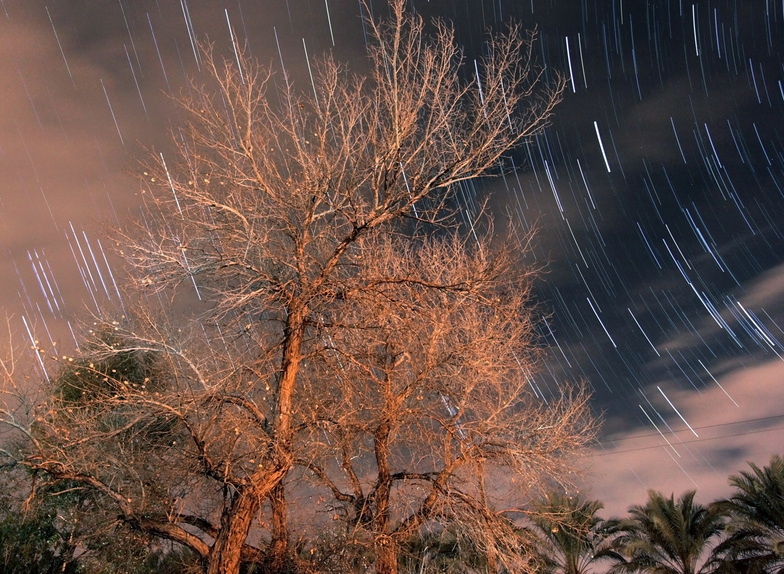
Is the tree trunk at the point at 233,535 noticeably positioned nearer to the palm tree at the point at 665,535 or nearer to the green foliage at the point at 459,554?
the green foliage at the point at 459,554

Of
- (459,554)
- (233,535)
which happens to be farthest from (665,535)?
(233,535)

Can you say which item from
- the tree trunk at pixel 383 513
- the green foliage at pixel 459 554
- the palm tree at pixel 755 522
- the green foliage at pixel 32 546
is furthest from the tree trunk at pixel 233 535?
the palm tree at pixel 755 522

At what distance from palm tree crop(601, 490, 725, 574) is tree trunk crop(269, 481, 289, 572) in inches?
738

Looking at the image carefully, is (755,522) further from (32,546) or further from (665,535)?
(32,546)

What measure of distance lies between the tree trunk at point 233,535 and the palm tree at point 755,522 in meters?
21.3

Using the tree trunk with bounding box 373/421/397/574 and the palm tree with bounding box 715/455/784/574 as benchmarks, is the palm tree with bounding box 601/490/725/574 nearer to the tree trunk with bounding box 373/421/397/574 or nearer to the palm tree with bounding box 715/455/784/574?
the palm tree with bounding box 715/455/784/574

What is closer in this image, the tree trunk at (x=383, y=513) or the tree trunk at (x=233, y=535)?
the tree trunk at (x=233, y=535)

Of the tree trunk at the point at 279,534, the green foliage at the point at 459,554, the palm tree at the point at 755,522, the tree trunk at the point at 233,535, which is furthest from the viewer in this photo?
the palm tree at the point at 755,522

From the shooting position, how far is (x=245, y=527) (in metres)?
10.0

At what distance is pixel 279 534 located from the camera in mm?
13266

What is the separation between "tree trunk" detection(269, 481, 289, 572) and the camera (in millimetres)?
12672

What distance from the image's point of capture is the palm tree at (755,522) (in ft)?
78.3

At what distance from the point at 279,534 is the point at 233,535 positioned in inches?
143

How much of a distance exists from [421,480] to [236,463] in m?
4.51
